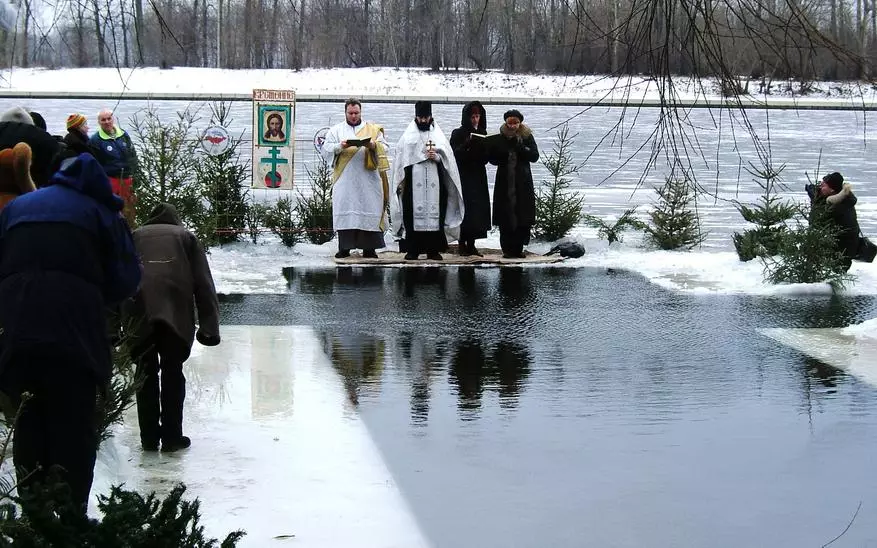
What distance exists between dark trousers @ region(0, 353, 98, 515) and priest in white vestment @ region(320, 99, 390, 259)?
9.70 meters

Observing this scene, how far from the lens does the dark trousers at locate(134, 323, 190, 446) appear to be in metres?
6.49

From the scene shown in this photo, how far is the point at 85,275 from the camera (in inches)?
188

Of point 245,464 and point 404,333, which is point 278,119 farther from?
point 245,464

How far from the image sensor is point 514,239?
14.8 m

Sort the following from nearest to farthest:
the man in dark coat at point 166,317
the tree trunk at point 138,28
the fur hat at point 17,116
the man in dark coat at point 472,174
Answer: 1. the tree trunk at point 138,28
2. the man in dark coat at point 166,317
3. the fur hat at point 17,116
4. the man in dark coat at point 472,174

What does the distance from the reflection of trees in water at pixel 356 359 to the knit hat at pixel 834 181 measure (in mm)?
5757

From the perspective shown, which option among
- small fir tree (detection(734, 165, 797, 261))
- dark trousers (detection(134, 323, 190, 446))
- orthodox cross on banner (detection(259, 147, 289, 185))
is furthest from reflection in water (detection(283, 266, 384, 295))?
dark trousers (detection(134, 323, 190, 446))

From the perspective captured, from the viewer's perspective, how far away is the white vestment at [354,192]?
47.4ft

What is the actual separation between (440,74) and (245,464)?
181 ft

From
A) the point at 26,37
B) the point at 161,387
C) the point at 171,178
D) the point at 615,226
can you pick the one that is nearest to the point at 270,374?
the point at 161,387

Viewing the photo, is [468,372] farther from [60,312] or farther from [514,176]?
[514,176]

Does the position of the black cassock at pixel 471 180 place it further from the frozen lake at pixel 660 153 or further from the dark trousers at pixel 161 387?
the dark trousers at pixel 161 387

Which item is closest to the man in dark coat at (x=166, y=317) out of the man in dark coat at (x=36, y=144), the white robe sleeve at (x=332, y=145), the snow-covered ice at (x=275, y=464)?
the snow-covered ice at (x=275, y=464)

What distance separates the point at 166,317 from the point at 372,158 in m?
8.18
